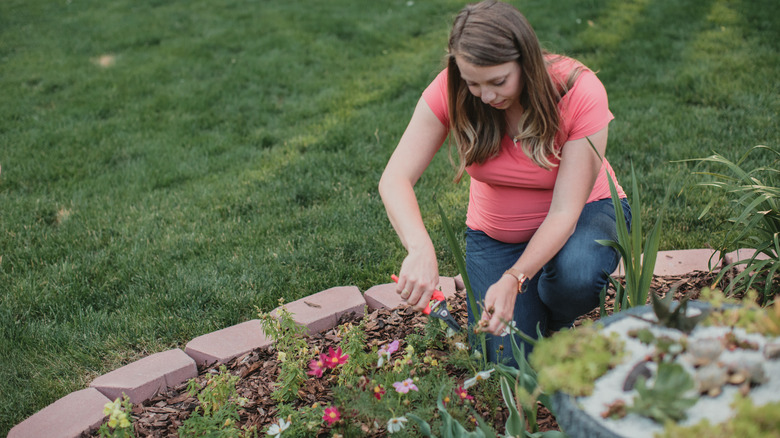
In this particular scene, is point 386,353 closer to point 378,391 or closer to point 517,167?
point 378,391

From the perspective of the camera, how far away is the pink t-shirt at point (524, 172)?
74.9 inches

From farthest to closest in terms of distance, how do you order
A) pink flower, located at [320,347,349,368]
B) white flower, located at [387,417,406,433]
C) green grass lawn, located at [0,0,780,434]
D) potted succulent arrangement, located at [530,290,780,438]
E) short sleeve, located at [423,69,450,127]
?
green grass lawn, located at [0,0,780,434]
short sleeve, located at [423,69,450,127]
pink flower, located at [320,347,349,368]
white flower, located at [387,417,406,433]
potted succulent arrangement, located at [530,290,780,438]

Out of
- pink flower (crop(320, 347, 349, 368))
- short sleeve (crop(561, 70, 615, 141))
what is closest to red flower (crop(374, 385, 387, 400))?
pink flower (crop(320, 347, 349, 368))

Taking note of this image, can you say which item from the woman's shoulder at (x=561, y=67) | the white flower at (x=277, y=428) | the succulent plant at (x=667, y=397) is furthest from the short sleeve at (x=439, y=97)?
the succulent plant at (x=667, y=397)

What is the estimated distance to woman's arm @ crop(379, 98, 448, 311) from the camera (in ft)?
5.41

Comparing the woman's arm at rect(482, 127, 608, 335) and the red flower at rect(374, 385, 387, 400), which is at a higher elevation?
the woman's arm at rect(482, 127, 608, 335)

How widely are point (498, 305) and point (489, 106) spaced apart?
0.77 meters

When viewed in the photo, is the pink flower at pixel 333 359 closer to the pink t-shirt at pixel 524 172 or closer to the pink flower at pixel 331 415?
the pink flower at pixel 331 415

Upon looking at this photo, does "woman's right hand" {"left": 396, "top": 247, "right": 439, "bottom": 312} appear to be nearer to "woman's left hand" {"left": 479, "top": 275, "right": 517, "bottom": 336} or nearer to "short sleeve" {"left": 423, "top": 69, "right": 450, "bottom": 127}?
"woman's left hand" {"left": 479, "top": 275, "right": 517, "bottom": 336}

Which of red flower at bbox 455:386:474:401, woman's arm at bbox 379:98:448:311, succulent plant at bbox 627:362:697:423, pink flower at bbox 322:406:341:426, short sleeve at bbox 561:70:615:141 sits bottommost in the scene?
red flower at bbox 455:386:474:401

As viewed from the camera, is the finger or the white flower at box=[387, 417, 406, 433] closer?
the white flower at box=[387, 417, 406, 433]

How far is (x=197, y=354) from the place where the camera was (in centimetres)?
223

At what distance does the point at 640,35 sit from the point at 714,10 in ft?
2.76

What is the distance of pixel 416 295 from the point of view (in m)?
1.65
